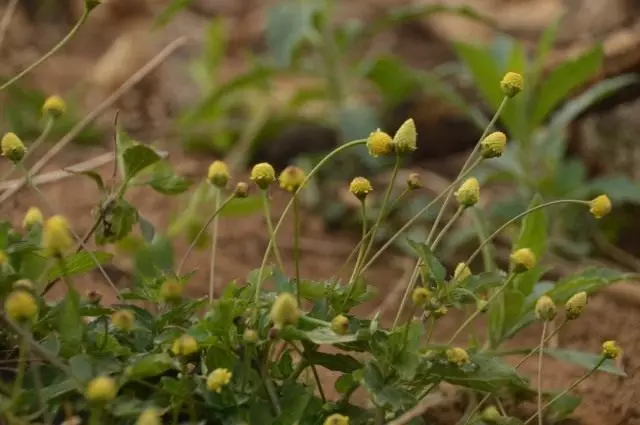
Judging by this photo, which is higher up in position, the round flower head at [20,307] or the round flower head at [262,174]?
the round flower head at [262,174]

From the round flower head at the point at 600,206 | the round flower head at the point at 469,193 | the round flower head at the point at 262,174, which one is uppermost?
the round flower head at the point at 262,174

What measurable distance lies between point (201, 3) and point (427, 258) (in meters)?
2.43

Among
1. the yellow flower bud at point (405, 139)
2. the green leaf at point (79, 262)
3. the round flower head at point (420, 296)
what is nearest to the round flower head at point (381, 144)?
the yellow flower bud at point (405, 139)

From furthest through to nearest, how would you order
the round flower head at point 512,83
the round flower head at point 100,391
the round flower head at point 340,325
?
1. the round flower head at point 512,83
2. the round flower head at point 340,325
3. the round flower head at point 100,391

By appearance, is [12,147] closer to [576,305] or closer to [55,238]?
[55,238]

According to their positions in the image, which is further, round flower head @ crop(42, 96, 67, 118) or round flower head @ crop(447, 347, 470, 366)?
round flower head @ crop(42, 96, 67, 118)

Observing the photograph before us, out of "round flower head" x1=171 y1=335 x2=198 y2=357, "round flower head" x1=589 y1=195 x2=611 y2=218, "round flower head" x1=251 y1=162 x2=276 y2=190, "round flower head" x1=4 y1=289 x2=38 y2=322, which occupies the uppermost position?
"round flower head" x1=251 y1=162 x2=276 y2=190


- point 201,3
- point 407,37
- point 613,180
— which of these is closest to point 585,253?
point 613,180

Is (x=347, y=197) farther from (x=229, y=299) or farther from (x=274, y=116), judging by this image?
(x=229, y=299)

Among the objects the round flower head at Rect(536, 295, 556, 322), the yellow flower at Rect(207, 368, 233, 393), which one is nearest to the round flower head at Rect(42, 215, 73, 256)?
the yellow flower at Rect(207, 368, 233, 393)

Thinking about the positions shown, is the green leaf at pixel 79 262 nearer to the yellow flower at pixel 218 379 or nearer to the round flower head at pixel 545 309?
the yellow flower at pixel 218 379

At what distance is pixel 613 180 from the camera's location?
1.63 m

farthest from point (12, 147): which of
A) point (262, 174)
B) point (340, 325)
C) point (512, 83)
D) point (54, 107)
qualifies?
point (512, 83)

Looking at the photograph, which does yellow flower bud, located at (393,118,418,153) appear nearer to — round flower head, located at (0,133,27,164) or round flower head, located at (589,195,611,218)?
round flower head, located at (589,195,611,218)
